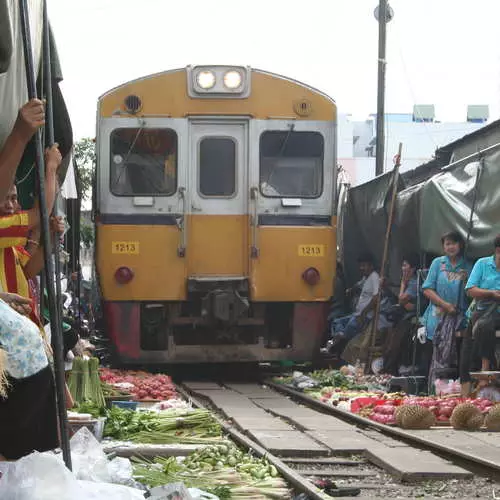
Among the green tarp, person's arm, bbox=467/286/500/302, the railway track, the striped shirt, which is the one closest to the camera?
the striped shirt

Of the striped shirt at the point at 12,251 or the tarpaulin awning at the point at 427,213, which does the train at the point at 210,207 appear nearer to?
the tarpaulin awning at the point at 427,213

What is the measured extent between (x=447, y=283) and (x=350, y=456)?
4335 millimetres

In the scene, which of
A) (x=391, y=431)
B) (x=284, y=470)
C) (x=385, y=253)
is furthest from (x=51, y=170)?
(x=385, y=253)

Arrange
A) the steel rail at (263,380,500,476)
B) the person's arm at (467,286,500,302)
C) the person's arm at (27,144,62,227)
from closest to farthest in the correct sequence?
the person's arm at (27,144,62,227) < the steel rail at (263,380,500,476) < the person's arm at (467,286,500,302)

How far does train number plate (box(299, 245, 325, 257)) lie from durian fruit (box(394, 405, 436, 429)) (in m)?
4.04

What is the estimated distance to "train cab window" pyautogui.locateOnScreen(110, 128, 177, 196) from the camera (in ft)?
42.5

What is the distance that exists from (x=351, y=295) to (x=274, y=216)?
→ 3.76 m

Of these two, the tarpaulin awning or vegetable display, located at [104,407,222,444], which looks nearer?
vegetable display, located at [104,407,222,444]

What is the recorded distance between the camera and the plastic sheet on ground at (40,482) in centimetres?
371

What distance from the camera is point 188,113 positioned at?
513 inches

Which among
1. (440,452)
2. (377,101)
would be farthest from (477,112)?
(440,452)

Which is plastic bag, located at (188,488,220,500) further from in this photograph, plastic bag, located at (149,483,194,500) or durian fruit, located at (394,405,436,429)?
durian fruit, located at (394,405,436,429)

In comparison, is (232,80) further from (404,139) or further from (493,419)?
(404,139)

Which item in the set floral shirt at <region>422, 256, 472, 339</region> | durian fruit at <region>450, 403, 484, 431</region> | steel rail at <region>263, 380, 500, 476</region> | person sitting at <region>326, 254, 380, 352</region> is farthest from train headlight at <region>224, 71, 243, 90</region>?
durian fruit at <region>450, 403, 484, 431</region>
